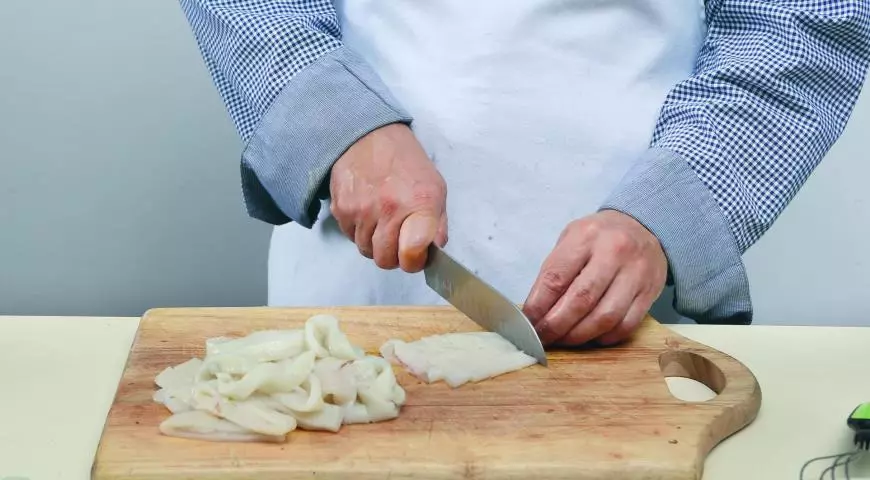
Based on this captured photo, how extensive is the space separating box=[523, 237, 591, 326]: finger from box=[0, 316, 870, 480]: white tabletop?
16cm

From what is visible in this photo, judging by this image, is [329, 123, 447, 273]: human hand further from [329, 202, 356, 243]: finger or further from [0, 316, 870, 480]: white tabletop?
A: [0, 316, 870, 480]: white tabletop

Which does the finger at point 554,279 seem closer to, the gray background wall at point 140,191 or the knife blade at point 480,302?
the knife blade at point 480,302

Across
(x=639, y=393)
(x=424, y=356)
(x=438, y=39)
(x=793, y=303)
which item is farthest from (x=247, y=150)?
(x=793, y=303)

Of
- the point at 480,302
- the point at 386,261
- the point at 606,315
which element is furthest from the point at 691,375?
the point at 386,261

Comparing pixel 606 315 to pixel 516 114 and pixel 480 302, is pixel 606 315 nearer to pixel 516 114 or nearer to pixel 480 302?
pixel 480 302

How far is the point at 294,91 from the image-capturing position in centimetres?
125

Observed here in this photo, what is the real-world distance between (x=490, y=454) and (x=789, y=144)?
0.62 m

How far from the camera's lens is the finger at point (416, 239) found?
43.4 inches

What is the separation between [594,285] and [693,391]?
15cm

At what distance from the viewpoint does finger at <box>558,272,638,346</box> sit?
42.6 inches

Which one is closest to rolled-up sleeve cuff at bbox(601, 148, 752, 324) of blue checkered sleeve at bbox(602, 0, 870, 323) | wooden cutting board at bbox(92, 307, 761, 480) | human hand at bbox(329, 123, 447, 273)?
blue checkered sleeve at bbox(602, 0, 870, 323)

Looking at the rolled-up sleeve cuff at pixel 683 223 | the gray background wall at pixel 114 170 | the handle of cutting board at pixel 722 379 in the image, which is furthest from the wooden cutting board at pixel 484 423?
the gray background wall at pixel 114 170

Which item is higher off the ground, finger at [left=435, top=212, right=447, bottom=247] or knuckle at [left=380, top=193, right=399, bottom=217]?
knuckle at [left=380, top=193, right=399, bottom=217]

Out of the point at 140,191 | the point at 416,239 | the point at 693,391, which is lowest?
the point at 140,191
